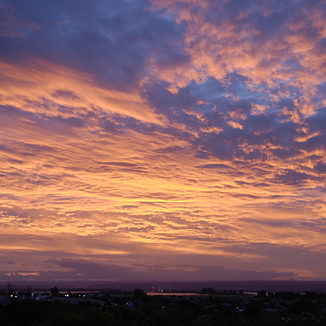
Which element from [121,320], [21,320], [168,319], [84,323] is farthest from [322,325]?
[21,320]

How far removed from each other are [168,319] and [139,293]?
50.5 metres

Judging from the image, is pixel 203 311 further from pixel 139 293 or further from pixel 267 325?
pixel 139 293

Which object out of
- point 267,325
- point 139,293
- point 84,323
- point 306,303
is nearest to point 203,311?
point 306,303

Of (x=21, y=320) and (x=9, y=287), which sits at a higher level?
(x=9, y=287)

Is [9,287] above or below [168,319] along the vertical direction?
above

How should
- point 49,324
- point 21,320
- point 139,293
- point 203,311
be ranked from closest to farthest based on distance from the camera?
point 49,324 < point 21,320 < point 203,311 < point 139,293

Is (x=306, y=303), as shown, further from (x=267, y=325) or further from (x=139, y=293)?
(x=139, y=293)

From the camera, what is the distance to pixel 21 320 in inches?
998

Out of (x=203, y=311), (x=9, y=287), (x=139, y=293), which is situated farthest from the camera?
(x=139, y=293)

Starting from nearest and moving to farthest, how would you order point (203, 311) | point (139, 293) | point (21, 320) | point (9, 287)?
point (21, 320) < point (9, 287) < point (203, 311) < point (139, 293)

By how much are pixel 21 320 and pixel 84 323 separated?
4.65m

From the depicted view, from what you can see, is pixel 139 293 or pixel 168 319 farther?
pixel 139 293

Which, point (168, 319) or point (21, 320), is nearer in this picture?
point (21, 320)

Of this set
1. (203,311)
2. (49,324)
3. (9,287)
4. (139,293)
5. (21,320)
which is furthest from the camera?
(139,293)
